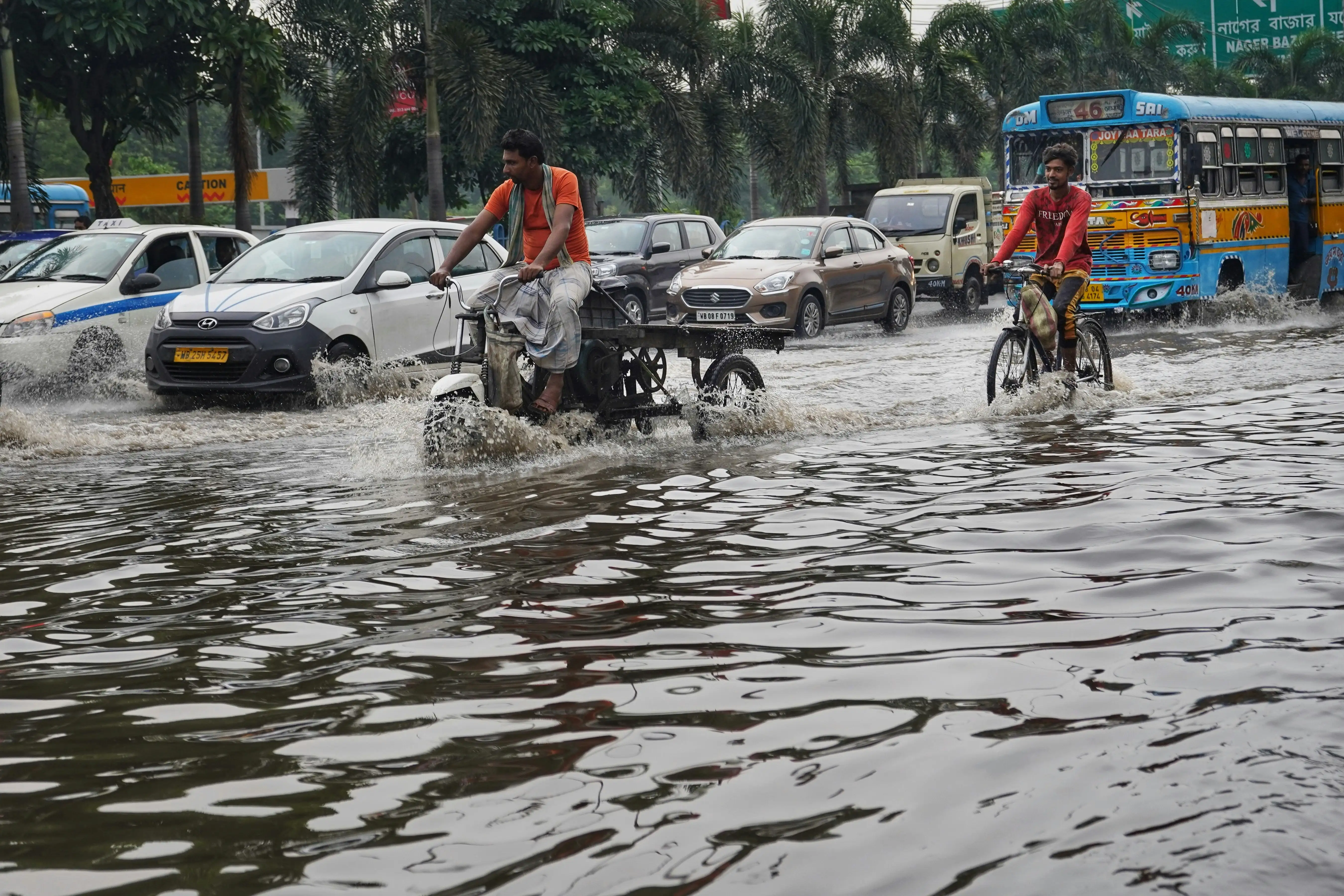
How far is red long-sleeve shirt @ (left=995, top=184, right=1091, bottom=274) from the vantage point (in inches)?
452

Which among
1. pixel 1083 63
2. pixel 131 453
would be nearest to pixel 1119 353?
pixel 131 453

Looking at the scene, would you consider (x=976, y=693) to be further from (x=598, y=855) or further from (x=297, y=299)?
(x=297, y=299)

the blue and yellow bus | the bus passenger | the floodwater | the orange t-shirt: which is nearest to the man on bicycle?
the floodwater

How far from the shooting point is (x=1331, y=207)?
75.3 ft

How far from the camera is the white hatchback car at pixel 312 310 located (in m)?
12.8

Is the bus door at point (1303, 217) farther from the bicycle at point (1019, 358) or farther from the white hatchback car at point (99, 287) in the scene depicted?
the white hatchback car at point (99, 287)

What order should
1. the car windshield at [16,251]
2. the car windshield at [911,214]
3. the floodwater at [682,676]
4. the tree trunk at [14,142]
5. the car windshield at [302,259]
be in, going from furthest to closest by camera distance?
1. the car windshield at [911,214]
2. the tree trunk at [14,142]
3. the car windshield at [16,251]
4. the car windshield at [302,259]
5. the floodwater at [682,676]

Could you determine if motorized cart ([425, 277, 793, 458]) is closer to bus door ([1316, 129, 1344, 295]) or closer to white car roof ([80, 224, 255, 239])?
white car roof ([80, 224, 255, 239])

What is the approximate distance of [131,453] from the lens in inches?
411

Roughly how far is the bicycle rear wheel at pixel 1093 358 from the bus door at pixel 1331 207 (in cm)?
1224

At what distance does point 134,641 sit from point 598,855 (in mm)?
2490

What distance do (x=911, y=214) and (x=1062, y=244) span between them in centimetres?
1623

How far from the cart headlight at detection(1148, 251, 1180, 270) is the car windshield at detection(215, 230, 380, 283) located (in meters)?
10.8

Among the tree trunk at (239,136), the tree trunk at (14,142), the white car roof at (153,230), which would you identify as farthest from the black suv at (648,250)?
the tree trunk at (14,142)
